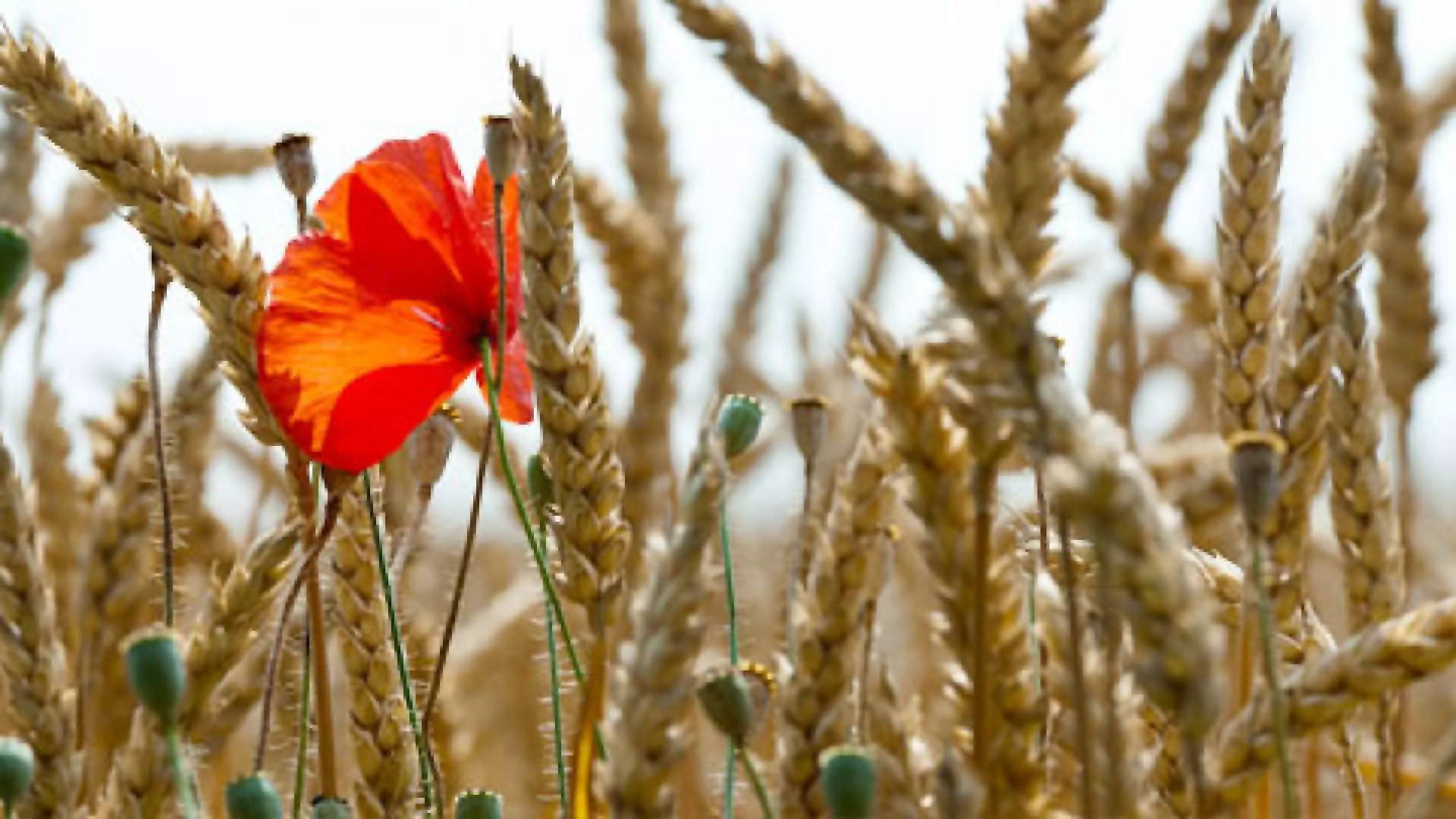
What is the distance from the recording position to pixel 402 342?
1.08 metres

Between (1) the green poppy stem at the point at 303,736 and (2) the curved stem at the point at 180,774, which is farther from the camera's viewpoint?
(1) the green poppy stem at the point at 303,736

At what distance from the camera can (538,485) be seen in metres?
1.05

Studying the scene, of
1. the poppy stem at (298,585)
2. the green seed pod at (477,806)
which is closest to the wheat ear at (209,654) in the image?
the poppy stem at (298,585)

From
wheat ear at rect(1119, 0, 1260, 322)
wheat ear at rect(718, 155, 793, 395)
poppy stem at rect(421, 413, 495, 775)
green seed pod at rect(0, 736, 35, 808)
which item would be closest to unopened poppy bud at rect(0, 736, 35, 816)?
green seed pod at rect(0, 736, 35, 808)

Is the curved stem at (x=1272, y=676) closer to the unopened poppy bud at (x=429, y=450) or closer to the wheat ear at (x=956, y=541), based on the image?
the wheat ear at (x=956, y=541)

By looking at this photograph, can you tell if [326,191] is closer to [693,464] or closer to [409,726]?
[409,726]

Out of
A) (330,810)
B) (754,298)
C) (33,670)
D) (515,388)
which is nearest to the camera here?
(330,810)

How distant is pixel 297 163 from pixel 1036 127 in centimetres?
40

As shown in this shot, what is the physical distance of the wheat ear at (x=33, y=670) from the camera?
3.00ft

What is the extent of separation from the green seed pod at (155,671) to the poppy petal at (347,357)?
0.21 meters

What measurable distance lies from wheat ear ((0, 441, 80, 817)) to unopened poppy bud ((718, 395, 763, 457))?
34 cm

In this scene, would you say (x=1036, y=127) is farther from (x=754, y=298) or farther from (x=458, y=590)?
(x=754, y=298)

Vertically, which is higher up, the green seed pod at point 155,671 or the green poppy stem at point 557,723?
the green poppy stem at point 557,723

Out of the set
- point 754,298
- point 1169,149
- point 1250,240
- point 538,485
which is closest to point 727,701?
point 538,485
